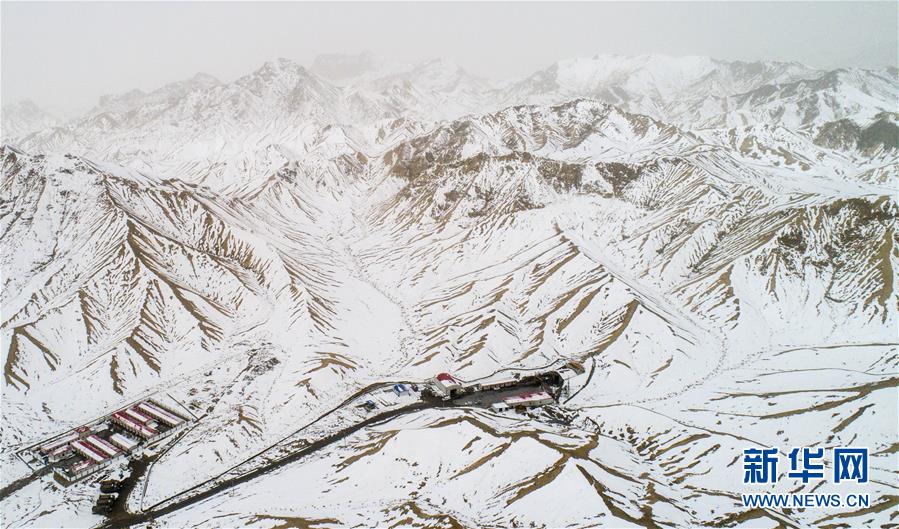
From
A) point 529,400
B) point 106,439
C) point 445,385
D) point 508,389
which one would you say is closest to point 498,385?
point 508,389

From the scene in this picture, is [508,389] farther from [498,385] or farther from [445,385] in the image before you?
[445,385]

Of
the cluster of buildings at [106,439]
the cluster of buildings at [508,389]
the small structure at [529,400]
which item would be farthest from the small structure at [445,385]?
the cluster of buildings at [106,439]

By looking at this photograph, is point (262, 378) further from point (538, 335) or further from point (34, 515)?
point (538, 335)

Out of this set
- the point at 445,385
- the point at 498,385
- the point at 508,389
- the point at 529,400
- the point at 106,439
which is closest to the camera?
the point at 106,439

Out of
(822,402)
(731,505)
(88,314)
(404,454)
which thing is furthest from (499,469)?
(88,314)

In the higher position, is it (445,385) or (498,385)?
(498,385)

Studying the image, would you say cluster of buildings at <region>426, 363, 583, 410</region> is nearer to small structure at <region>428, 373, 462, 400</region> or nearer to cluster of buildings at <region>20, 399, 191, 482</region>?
small structure at <region>428, 373, 462, 400</region>

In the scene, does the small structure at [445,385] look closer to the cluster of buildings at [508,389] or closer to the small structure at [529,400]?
the cluster of buildings at [508,389]

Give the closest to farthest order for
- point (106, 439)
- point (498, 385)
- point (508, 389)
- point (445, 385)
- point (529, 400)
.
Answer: point (106, 439) → point (529, 400) → point (508, 389) → point (498, 385) → point (445, 385)
